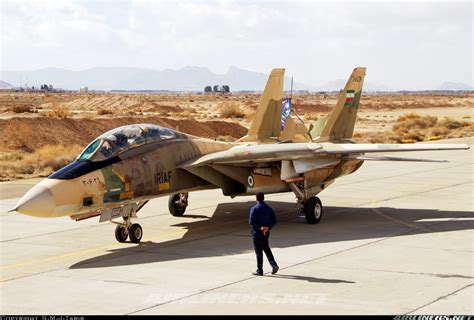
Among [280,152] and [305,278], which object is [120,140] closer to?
[280,152]

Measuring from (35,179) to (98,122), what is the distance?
20.2 m

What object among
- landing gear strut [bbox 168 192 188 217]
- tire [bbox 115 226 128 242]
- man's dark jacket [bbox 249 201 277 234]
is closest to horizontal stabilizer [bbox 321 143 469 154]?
landing gear strut [bbox 168 192 188 217]

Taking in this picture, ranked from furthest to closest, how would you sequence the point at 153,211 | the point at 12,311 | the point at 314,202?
the point at 153,211
the point at 314,202
the point at 12,311

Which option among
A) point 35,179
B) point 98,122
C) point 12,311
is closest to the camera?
point 12,311

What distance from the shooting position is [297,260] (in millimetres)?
15523

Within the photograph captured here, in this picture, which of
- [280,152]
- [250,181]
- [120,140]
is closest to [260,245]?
[120,140]

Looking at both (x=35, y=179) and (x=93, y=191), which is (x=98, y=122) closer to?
(x=35, y=179)

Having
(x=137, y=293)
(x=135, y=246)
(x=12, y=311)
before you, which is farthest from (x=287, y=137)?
(x=12, y=311)

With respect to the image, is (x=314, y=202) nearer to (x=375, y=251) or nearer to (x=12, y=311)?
→ (x=375, y=251)

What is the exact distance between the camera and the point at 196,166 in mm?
19094

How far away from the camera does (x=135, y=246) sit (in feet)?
57.0

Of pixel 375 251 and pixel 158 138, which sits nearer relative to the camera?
pixel 375 251

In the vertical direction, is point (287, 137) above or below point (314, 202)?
above

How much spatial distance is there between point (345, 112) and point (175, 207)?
5958mm
